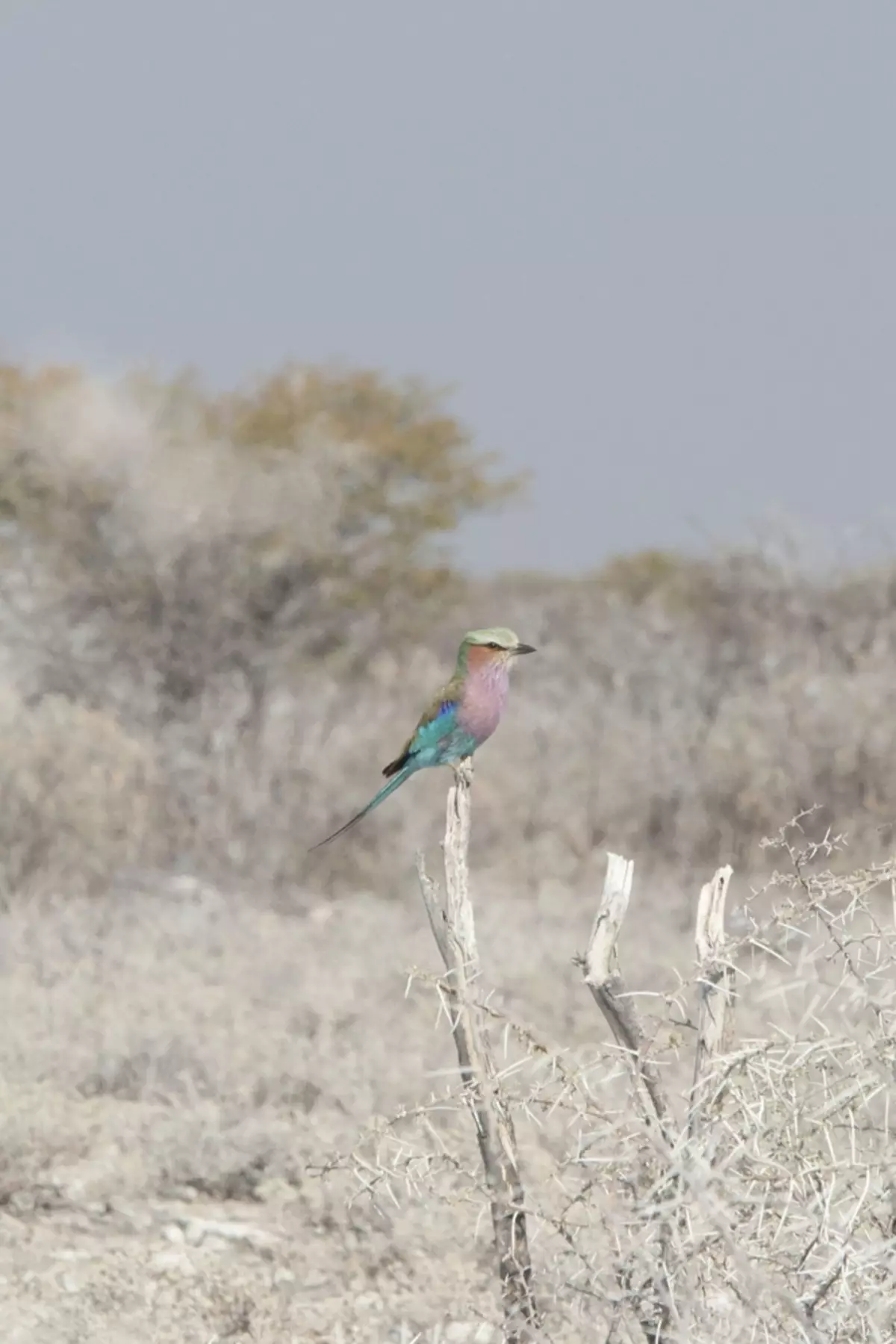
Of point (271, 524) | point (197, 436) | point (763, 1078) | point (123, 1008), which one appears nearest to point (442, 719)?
point (763, 1078)

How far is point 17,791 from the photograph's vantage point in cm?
924

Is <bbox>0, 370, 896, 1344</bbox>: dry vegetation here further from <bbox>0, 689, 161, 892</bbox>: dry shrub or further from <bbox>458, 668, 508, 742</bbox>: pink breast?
<bbox>458, 668, 508, 742</bbox>: pink breast

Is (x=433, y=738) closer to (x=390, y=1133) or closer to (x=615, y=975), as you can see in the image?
(x=390, y=1133)

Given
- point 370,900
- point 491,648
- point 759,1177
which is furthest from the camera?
point 370,900

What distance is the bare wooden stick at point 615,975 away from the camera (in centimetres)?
279

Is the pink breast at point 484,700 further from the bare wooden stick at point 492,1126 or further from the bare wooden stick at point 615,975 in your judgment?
the bare wooden stick at point 615,975

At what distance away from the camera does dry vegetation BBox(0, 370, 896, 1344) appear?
268cm

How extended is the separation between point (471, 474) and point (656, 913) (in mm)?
9231

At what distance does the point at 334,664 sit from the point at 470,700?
967 centimetres

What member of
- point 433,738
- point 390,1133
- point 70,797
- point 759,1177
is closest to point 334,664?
point 70,797

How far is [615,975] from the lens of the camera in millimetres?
2836

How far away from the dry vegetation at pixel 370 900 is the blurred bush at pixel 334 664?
0.04 meters

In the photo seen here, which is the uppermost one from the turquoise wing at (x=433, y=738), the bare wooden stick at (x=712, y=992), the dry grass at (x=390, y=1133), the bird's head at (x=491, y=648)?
the bird's head at (x=491, y=648)

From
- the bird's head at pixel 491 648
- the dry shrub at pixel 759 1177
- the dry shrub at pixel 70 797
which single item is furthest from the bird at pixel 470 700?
the dry shrub at pixel 70 797
